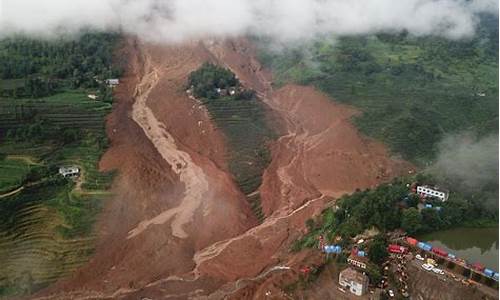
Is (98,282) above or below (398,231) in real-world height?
below

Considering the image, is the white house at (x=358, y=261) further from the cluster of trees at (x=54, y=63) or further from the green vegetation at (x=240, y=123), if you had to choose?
the cluster of trees at (x=54, y=63)

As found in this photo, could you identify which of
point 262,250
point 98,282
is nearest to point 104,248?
point 98,282

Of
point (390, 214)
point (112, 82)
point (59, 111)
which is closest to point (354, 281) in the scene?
point (390, 214)

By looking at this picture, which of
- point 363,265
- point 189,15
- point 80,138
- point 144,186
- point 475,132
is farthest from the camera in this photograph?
point 189,15

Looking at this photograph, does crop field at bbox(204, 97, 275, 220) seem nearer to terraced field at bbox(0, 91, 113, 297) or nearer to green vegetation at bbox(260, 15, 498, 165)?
green vegetation at bbox(260, 15, 498, 165)

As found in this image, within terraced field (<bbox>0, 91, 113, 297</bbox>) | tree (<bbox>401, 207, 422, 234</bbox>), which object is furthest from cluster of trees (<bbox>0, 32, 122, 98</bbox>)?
tree (<bbox>401, 207, 422, 234</bbox>)

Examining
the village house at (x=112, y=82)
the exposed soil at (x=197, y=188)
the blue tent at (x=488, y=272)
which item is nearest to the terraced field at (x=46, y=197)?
the exposed soil at (x=197, y=188)

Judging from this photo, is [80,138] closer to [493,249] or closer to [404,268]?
[404,268]
